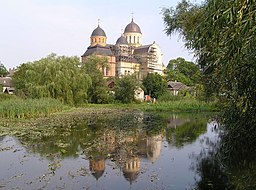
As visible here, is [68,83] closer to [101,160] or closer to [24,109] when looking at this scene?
[24,109]

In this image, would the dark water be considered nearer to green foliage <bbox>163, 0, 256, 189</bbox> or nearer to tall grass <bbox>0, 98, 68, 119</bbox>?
green foliage <bbox>163, 0, 256, 189</bbox>

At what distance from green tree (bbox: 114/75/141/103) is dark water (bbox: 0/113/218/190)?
1033 inches

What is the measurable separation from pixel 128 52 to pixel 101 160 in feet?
192

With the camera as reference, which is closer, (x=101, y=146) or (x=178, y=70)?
(x=101, y=146)

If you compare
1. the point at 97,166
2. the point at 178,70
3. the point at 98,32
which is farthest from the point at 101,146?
the point at 178,70

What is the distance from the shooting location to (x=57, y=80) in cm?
2981

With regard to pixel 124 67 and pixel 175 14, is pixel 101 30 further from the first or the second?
pixel 175 14

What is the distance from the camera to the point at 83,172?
787 centimetres

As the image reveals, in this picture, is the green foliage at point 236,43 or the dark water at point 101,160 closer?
the green foliage at point 236,43

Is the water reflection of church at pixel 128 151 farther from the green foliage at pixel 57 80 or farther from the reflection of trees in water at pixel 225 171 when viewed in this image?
the green foliage at pixel 57 80

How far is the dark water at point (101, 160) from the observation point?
712cm

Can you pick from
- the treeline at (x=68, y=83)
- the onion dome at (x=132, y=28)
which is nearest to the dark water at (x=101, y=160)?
the treeline at (x=68, y=83)

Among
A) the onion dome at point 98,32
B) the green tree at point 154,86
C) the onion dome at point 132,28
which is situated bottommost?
the green tree at point 154,86

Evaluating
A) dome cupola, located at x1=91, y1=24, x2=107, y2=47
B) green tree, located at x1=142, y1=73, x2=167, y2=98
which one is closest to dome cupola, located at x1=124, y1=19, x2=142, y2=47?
dome cupola, located at x1=91, y1=24, x2=107, y2=47
